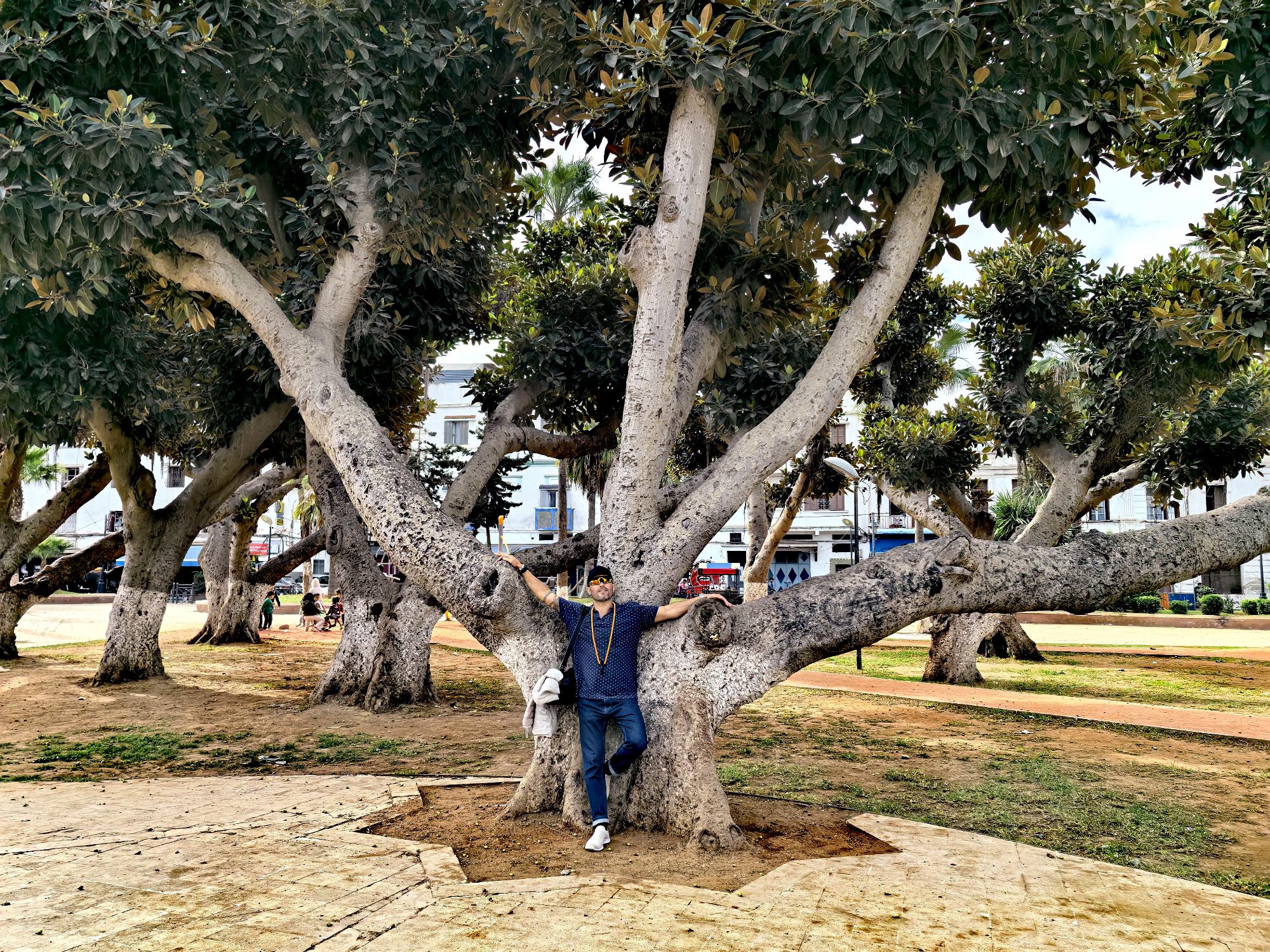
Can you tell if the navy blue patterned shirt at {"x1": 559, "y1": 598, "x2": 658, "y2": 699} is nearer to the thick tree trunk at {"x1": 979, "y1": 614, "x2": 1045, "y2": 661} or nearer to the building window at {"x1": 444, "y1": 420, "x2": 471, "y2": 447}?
the thick tree trunk at {"x1": 979, "y1": 614, "x2": 1045, "y2": 661}

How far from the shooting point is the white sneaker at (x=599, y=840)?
17.7ft

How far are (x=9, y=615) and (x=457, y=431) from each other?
111ft

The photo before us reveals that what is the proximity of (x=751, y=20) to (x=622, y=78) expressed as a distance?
95cm

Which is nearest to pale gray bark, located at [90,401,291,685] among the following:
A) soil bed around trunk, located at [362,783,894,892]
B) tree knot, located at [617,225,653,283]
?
tree knot, located at [617,225,653,283]

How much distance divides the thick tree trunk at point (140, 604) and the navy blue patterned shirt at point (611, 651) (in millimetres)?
10085

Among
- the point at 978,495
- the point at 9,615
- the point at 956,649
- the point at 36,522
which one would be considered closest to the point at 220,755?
the point at 36,522

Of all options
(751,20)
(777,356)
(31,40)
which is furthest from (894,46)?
(777,356)

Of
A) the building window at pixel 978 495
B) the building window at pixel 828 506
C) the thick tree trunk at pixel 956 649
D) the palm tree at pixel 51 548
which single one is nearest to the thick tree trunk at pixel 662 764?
the thick tree trunk at pixel 956 649

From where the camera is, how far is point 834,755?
891 centimetres

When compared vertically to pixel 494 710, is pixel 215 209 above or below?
above

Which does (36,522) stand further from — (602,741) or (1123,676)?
(1123,676)

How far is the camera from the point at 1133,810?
6867mm

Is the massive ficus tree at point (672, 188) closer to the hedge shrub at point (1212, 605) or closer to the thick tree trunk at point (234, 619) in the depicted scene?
the thick tree trunk at point (234, 619)

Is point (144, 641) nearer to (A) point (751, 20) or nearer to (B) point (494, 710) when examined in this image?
(B) point (494, 710)
